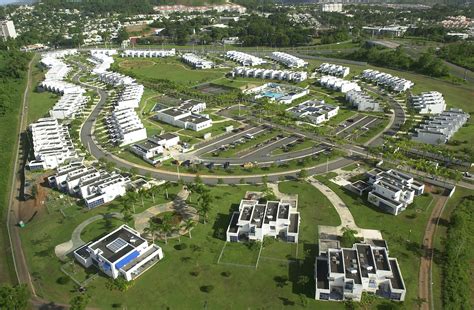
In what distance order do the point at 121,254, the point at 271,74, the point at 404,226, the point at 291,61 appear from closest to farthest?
the point at 121,254, the point at 404,226, the point at 271,74, the point at 291,61

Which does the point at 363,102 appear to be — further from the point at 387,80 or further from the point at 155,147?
the point at 155,147

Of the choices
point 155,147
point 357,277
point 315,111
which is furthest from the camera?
point 315,111

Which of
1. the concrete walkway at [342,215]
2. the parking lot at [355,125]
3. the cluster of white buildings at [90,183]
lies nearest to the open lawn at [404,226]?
the concrete walkway at [342,215]

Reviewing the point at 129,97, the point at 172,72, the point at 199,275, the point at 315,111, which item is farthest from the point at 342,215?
the point at 172,72

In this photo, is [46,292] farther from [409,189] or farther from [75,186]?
[409,189]

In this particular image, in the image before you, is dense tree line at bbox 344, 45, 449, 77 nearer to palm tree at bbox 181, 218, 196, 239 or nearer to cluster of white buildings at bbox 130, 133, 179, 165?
cluster of white buildings at bbox 130, 133, 179, 165

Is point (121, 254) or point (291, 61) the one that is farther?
point (291, 61)

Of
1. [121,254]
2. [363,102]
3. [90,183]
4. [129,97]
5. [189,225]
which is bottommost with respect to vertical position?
[121,254]
